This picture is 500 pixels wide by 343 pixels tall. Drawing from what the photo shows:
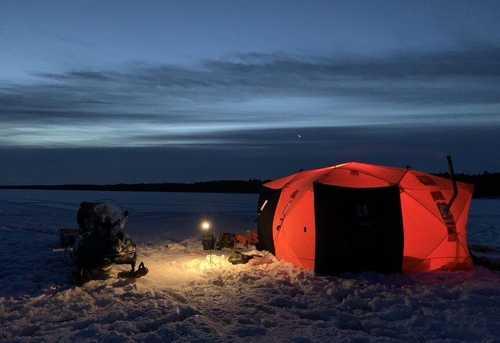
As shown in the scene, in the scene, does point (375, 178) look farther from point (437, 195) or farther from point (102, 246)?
point (102, 246)

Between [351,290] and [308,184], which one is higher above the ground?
[308,184]

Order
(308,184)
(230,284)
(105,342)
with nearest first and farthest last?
(105,342) < (230,284) < (308,184)

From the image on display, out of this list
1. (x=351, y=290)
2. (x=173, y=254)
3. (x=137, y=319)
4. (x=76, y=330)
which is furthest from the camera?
(x=173, y=254)

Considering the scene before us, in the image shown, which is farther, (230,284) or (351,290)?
(230,284)

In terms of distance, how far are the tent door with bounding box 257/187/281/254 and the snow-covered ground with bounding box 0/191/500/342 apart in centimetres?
95

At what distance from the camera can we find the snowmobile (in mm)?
10164

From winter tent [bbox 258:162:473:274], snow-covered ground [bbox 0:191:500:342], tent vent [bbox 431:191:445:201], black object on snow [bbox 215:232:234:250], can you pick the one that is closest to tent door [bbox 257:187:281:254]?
black object on snow [bbox 215:232:234:250]

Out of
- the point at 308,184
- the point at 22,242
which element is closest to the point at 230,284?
the point at 308,184

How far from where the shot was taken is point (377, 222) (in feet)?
35.4

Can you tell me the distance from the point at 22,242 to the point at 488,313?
13414 millimetres

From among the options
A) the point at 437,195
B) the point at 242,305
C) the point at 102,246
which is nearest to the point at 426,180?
the point at 437,195

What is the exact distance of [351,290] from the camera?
30.4 ft

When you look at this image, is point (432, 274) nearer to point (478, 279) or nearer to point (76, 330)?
point (478, 279)

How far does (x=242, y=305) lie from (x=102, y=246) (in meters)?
3.70
